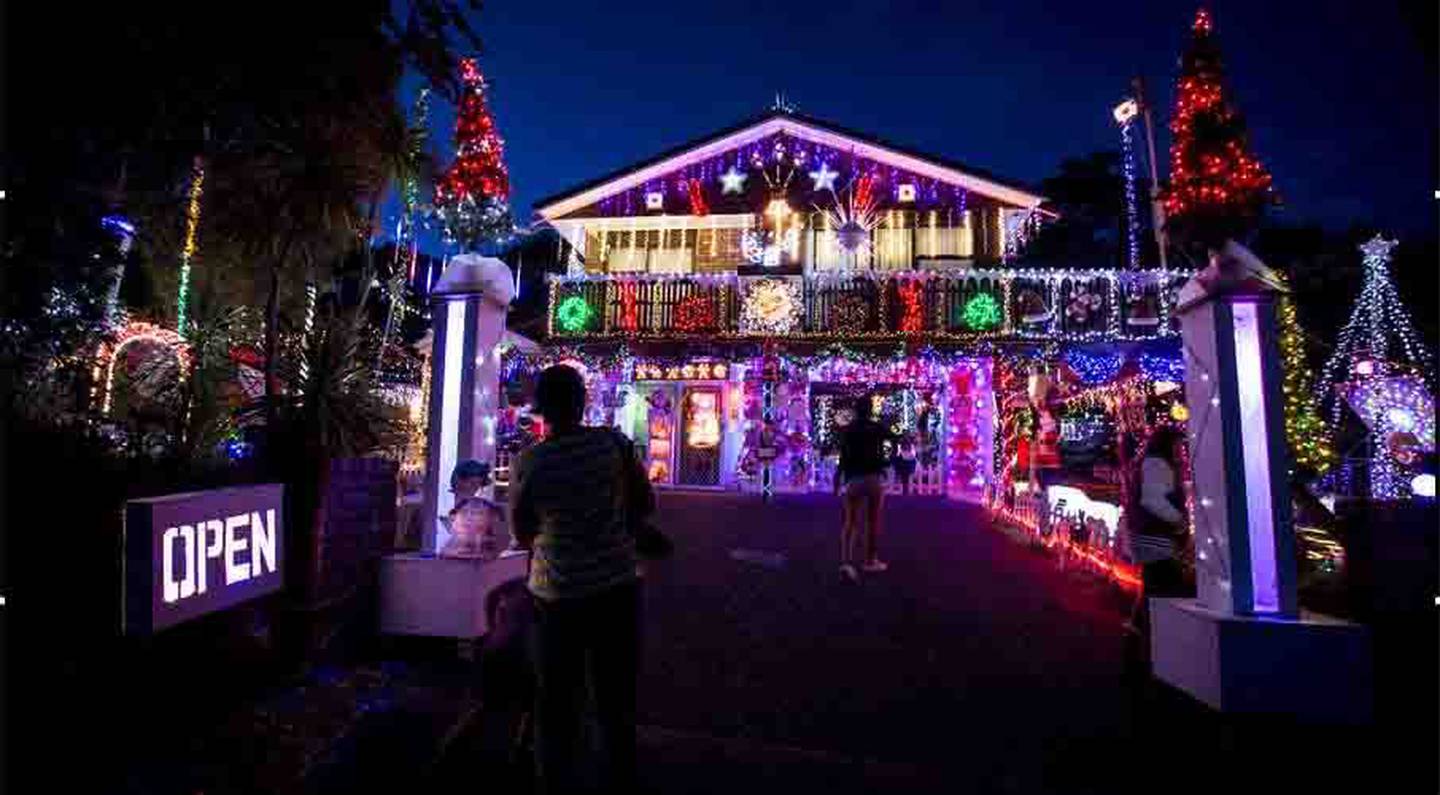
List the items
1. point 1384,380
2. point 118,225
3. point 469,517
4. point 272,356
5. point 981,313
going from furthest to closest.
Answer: point 981,313 < point 1384,380 < point 118,225 < point 469,517 < point 272,356

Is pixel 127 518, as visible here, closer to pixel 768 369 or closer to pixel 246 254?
pixel 246 254

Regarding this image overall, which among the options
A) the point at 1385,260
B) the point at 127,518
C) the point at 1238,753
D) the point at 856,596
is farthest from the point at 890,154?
the point at 127,518

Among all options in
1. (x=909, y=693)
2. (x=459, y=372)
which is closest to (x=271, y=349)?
(x=459, y=372)

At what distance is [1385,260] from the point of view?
13.2 meters

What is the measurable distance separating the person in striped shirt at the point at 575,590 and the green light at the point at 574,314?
43.2 feet

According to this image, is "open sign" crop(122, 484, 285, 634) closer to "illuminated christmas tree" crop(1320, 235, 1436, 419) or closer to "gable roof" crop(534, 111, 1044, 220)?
"gable roof" crop(534, 111, 1044, 220)

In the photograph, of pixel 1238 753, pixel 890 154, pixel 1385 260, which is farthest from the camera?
pixel 890 154

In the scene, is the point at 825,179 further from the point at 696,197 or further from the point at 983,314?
the point at 983,314

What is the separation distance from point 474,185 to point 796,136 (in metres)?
13.0

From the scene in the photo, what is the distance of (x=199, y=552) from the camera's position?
11.1 ft

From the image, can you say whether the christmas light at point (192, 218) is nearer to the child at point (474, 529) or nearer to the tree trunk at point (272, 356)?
the tree trunk at point (272, 356)

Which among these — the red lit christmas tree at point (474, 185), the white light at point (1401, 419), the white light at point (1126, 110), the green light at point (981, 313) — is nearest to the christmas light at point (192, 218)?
the red lit christmas tree at point (474, 185)

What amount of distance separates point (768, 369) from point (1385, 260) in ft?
38.2

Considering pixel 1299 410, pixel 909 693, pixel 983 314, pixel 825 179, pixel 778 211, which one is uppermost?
pixel 825 179
